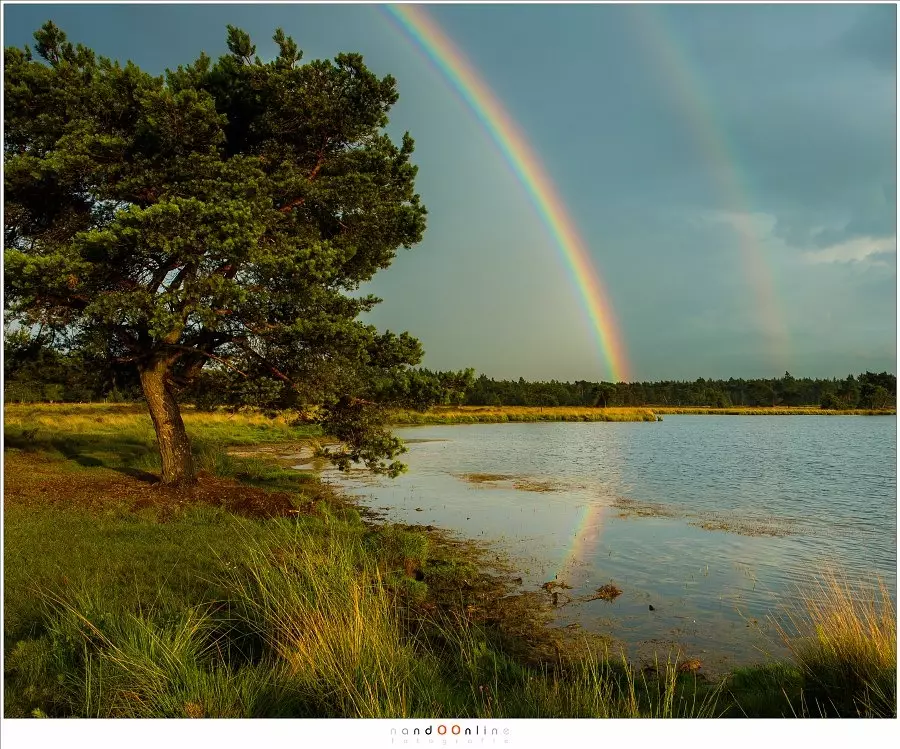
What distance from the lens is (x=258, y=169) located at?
37.1ft

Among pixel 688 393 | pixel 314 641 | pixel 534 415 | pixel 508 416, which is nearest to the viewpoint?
pixel 314 641

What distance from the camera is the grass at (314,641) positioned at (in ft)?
13.9

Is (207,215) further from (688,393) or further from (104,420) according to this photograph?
(688,393)

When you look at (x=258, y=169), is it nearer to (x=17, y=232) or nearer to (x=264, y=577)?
(x=17, y=232)

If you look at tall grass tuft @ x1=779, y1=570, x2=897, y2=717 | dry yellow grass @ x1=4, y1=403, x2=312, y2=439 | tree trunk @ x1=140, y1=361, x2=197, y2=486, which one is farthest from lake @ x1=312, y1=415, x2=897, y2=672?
dry yellow grass @ x1=4, y1=403, x2=312, y2=439

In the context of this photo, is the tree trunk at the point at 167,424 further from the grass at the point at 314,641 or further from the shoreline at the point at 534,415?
the shoreline at the point at 534,415

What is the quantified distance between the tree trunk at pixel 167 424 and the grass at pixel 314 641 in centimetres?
245

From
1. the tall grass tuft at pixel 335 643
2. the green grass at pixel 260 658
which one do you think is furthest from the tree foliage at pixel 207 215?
the tall grass tuft at pixel 335 643

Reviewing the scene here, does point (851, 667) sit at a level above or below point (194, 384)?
below

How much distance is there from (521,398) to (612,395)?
18682mm

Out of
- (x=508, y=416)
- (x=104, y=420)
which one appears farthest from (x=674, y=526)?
(x=508, y=416)

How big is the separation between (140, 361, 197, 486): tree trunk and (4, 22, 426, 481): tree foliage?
0.13 feet
